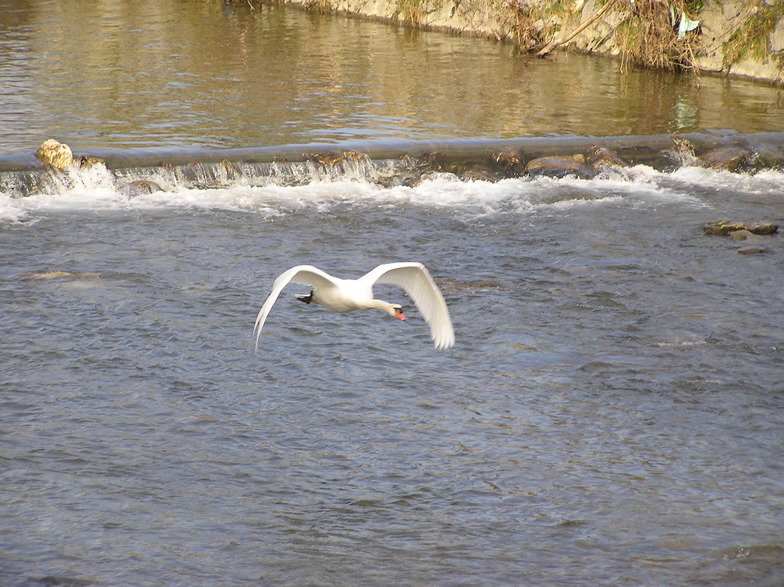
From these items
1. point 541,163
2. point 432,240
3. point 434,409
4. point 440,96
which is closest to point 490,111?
point 440,96

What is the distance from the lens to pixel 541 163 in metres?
12.3

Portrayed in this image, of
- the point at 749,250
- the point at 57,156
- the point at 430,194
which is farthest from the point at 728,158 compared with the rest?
the point at 57,156

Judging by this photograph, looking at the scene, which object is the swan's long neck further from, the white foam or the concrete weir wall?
the concrete weir wall

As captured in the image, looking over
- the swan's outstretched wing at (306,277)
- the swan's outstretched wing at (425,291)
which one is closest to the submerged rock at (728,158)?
the swan's outstretched wing at (425,291)

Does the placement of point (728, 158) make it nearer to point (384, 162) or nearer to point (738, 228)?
point (738, 228)

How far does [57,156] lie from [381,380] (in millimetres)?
5630

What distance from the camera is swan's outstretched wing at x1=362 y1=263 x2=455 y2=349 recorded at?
639 cm

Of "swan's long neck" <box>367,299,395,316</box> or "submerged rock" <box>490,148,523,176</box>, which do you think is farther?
"submerged rock" <box>490,148,523,176</box>

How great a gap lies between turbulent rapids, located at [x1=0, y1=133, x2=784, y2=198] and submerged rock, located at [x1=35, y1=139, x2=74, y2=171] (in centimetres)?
2

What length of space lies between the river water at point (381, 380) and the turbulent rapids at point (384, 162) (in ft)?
0.50

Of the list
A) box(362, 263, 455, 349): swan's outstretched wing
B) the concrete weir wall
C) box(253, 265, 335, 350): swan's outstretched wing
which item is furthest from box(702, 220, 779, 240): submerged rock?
the concrete weir wall

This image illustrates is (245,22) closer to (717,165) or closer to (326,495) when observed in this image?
(717,165)

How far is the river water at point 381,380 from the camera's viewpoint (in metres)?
5.07

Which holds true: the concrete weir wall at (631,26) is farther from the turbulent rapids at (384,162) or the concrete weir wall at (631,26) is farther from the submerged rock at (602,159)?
the submerged rock at (602,159)
